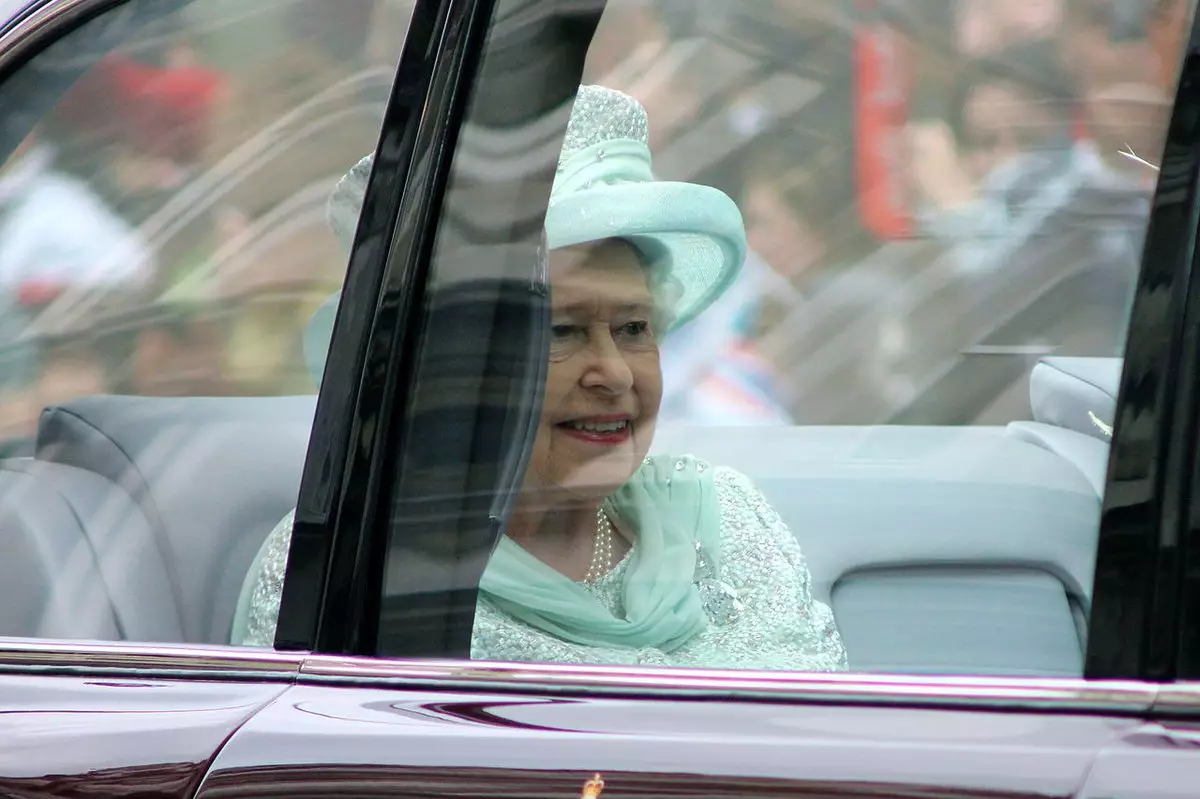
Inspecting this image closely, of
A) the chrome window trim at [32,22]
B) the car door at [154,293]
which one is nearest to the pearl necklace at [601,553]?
the car door at [154,293]

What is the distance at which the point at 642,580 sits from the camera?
1520 millimetres

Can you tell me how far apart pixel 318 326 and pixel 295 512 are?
0.63 ft

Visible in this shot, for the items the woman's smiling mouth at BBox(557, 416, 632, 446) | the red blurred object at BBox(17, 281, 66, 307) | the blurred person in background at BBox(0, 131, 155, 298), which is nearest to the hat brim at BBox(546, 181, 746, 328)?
the woman's smiling mouth at BBox(557, 416, 632, 446)

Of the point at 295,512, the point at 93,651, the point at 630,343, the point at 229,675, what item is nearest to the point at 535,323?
the point at 630,343

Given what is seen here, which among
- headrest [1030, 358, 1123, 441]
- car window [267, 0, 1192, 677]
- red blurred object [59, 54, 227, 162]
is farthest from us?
red blurred object [59, 54, 227, 162]

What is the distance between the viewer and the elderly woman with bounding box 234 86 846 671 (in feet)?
4.74

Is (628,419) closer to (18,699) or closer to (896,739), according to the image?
(896,739)

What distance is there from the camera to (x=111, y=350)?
158cm

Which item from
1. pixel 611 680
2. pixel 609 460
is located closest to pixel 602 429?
pixel 609 460

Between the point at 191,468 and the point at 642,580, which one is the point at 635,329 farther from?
the point at 191,468

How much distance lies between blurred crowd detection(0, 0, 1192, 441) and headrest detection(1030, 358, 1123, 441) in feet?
0.48

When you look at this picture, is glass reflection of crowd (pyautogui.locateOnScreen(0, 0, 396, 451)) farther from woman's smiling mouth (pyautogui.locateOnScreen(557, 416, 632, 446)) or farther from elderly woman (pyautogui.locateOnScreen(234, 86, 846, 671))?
woman's smiling mouth (pyautogui.locateOnScreen(557, 416, 632, 446))

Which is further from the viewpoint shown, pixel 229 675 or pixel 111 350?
pixel 111 350

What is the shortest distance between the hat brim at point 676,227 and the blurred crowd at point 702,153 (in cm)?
2
